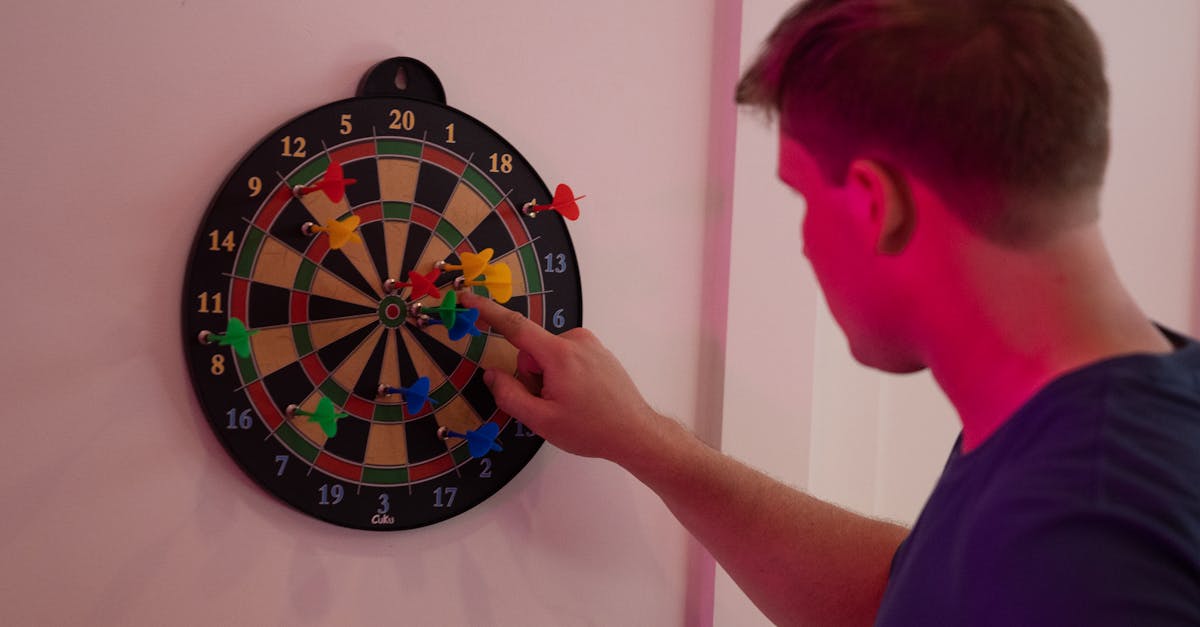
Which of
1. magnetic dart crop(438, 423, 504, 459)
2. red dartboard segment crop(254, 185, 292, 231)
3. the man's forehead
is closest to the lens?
the man's forehead

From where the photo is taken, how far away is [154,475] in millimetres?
1285

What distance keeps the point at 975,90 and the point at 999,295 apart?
18cm

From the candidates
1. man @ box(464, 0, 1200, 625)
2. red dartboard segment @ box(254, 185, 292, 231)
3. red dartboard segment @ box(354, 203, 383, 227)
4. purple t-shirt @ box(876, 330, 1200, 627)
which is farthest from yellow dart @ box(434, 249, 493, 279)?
purple t-shirt @ box(876, 330, 1200, 627)

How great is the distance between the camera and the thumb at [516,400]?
4.66 ft

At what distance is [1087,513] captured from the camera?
86cm

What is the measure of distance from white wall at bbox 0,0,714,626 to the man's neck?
28.1 inches

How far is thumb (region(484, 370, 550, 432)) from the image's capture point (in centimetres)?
142

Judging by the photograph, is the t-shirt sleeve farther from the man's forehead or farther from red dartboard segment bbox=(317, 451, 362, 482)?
red dartboard segment bbox=(317, 451, 362, 482)

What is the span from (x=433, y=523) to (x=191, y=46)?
650mm

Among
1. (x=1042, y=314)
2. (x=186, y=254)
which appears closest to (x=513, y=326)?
(x=186, y=254)

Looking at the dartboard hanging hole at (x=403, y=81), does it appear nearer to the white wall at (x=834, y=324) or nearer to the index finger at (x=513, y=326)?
the index finger at (x=513, y=326)

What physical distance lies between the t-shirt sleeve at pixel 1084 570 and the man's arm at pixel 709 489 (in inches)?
21.0

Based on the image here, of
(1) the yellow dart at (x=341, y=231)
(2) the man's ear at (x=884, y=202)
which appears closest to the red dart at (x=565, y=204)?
(1) the yellow dart at (x=341, y=231)

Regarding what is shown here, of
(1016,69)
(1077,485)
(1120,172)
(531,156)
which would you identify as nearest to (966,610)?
(1077,485)
